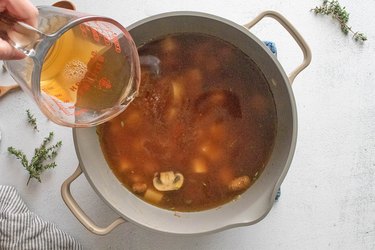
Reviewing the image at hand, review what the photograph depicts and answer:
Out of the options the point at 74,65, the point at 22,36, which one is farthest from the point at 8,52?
the point at 74,65

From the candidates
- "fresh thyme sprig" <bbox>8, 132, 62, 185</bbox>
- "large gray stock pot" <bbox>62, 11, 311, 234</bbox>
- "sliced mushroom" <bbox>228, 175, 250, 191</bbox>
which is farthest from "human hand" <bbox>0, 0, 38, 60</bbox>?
"sliced mushroom" <bbox>228, 175, 250, 191</bbox>

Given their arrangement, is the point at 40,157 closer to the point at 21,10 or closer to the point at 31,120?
the point at 31,120

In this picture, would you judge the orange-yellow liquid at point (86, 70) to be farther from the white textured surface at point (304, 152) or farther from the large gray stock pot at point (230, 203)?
the white textured surface at point (304, 152)

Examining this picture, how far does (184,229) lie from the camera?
138cm

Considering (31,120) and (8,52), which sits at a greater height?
(8,52)

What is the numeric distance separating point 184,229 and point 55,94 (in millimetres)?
471

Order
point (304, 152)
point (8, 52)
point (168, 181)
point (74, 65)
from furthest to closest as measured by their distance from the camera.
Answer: point (304, 152)
point (168, 181)
point (74, 65)
point (8, 52)

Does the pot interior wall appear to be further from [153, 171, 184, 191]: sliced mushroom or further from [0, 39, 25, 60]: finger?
[0, 39, 25, 60]: finger

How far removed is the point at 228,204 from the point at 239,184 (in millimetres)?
58

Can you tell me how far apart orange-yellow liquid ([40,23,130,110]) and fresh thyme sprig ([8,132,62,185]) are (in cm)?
31

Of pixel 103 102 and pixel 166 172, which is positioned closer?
pixel 103 102

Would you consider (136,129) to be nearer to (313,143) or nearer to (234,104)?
(234,104)

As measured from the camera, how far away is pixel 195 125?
142 centimetres

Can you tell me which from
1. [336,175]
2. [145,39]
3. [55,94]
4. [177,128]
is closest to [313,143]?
[336,175]
